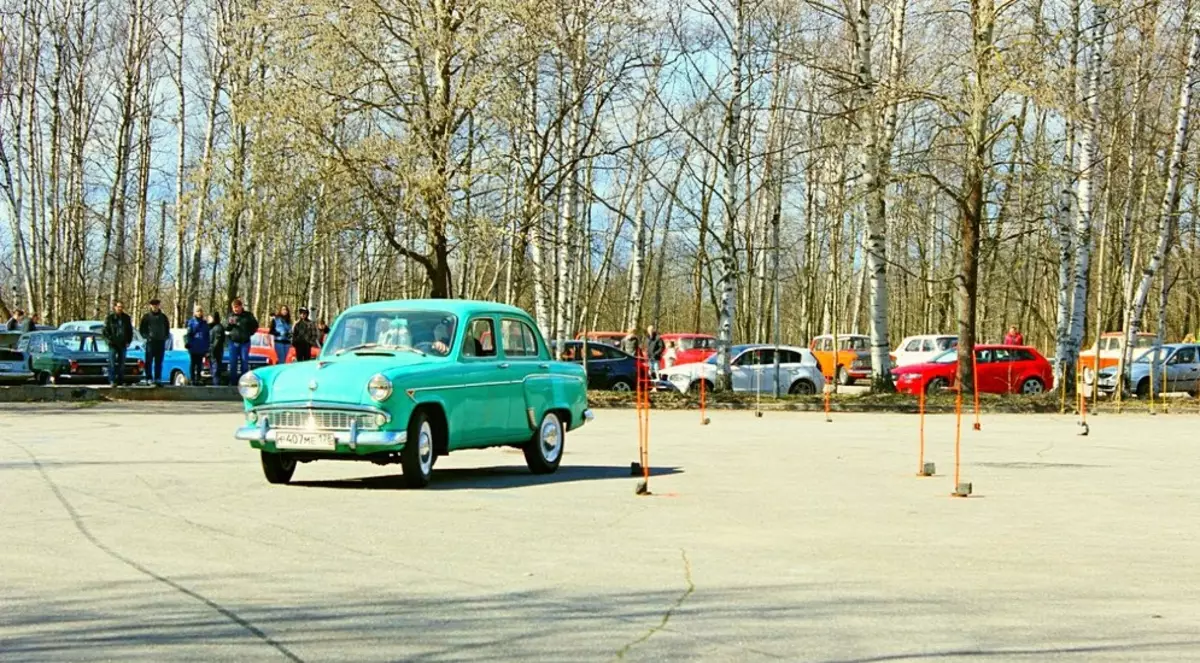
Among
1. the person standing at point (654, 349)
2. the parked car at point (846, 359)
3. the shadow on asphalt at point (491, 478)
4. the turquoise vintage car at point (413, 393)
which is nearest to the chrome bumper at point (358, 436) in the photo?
the turquoise vintage car at point (413, 393)

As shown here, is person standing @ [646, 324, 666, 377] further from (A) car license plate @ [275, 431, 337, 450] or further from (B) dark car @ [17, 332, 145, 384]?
(A) car license plate @ [275, 431, 337, 450]

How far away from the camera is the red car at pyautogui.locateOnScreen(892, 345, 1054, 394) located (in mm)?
41062

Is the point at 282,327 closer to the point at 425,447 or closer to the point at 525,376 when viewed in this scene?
the point at 525,376

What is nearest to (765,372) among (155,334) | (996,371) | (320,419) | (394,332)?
(996,371)

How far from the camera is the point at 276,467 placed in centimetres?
1509

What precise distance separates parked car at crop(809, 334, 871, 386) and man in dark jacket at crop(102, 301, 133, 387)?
25.2m

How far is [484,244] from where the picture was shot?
32094mm

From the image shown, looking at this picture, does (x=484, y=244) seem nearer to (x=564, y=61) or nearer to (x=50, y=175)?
(x=564, y=61)

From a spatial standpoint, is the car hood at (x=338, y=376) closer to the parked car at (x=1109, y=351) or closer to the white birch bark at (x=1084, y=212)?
the white birch bark at (x=1084, y=212)

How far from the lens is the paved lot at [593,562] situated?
736 centimetres

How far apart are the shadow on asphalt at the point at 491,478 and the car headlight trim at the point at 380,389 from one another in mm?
1072

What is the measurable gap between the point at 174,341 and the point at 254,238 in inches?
459

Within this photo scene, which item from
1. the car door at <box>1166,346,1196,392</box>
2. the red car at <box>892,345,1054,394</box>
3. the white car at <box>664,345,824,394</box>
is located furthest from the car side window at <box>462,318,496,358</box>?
the car door at <box>1166,346,1196,392</box>

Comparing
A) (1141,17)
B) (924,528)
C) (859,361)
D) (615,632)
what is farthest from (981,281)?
(615,632)
